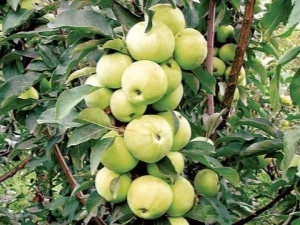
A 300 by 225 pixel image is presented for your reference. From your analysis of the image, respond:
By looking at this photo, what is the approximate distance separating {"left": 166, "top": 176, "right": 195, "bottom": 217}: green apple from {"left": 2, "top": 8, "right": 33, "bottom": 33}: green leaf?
59cm

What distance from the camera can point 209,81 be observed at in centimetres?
110

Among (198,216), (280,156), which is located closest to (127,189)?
(198,216)

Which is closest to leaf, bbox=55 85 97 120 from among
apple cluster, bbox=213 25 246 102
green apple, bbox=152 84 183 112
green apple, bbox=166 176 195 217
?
green apple, bbox=152 84 183 112

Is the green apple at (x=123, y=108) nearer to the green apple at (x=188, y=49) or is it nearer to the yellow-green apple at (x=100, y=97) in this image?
the yellow-green apple at (x=100, y=97)

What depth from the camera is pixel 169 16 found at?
0.98 meters

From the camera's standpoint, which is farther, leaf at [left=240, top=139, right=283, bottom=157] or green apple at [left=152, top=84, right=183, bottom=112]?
leaf at [left=240, top=139, right=283, bottom=157]

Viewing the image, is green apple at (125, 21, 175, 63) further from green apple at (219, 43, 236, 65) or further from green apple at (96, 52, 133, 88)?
green apple at (219, 43, 236, 65)

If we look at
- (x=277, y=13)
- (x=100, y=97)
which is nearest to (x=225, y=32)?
(x=277, y=13)

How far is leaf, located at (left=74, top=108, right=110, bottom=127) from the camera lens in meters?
0.91

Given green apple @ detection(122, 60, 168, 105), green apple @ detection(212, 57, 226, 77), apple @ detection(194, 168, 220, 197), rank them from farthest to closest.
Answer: green apple @ detection(212, 57, 226, 77) → apple @ detection(194, 168, 220, 197) → green apple @ detection(122, 60, 168, 105)

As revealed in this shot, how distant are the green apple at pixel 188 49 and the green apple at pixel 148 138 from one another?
129mm

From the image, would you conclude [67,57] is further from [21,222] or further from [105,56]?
[21,222]

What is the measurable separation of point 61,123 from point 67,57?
24cm

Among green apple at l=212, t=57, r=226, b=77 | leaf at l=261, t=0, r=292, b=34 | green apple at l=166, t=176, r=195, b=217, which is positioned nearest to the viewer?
green apple at l=166, t=176, r=195, b=217
